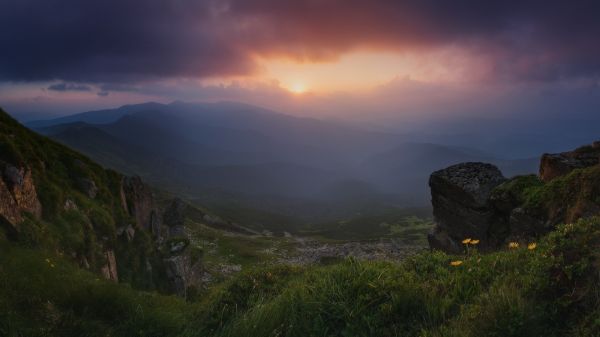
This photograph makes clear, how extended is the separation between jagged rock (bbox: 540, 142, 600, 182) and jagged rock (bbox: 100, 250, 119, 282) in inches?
928

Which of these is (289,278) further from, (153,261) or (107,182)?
(107,182)

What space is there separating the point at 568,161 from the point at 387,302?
17361 mm

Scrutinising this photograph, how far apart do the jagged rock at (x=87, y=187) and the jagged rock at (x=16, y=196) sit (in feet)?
22.6

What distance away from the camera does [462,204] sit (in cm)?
2295

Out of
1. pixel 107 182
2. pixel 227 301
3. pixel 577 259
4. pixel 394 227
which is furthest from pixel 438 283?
pixel 394 227

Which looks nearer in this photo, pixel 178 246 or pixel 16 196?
pixel 16 196

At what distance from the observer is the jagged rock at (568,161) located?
17.8 metres

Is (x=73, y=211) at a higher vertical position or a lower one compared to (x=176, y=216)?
higher

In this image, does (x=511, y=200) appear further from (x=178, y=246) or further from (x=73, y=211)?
(x=178, y=246)

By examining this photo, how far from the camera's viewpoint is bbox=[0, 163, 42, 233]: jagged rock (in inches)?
568

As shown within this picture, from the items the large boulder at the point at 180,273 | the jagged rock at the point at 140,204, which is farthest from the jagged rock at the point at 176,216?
the large boulder at the point at 180,273

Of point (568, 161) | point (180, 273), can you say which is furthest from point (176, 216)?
point (568, 161)

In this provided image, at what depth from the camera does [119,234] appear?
25438mm

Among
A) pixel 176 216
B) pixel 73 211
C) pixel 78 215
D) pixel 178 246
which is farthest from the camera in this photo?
pixel 176 216
